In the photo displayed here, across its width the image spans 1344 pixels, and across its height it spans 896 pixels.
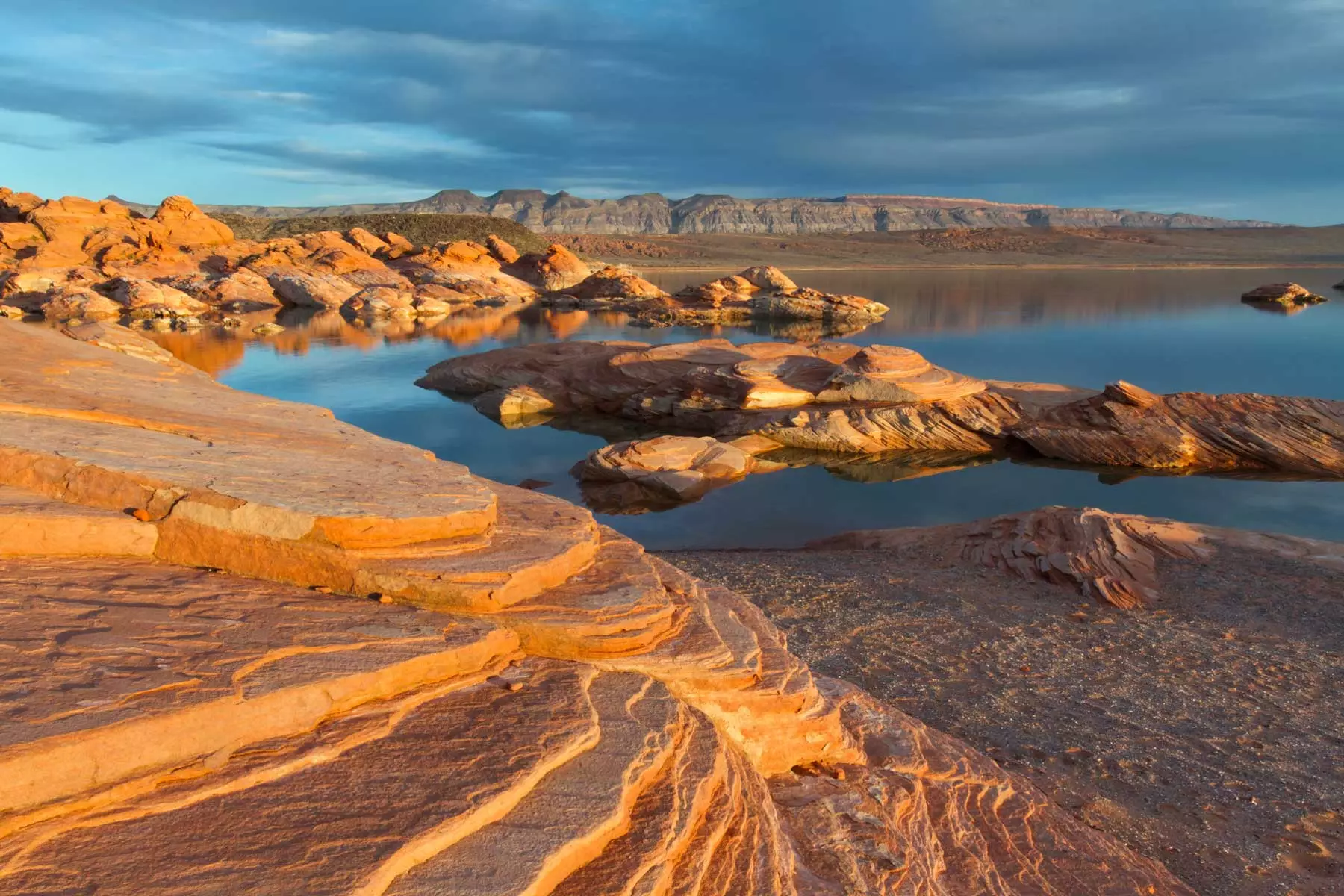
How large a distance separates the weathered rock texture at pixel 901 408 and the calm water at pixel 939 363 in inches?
33.8

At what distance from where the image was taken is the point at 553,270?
59969 millimetres

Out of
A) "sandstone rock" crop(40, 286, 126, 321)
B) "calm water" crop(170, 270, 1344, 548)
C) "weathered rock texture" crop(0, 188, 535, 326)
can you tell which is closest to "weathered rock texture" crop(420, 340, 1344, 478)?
"calm water" crop(170, 270, 1344, 548)

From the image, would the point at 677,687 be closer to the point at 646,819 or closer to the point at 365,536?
the point at 646,819

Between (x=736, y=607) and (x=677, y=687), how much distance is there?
1458 millimetres

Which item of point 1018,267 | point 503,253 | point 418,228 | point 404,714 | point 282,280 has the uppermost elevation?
point 418,228

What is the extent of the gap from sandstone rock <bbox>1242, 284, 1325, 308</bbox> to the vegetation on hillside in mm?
57047

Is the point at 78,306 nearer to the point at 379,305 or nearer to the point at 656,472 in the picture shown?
the point at 379,305

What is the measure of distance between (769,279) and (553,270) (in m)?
17.3

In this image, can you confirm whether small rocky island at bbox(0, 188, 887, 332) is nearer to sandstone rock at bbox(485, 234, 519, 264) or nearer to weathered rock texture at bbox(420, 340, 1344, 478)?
sandstone rock at bbox(485, 234, 519, 264)

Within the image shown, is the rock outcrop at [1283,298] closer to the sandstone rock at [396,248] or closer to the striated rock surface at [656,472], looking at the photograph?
the striated rock surface at [656,472]

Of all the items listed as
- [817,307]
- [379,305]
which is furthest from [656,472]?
[379,305]

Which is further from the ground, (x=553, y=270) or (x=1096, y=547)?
(x=553, y=270)

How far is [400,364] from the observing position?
30.6 meters

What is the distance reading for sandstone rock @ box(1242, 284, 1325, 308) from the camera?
51.5 meters
